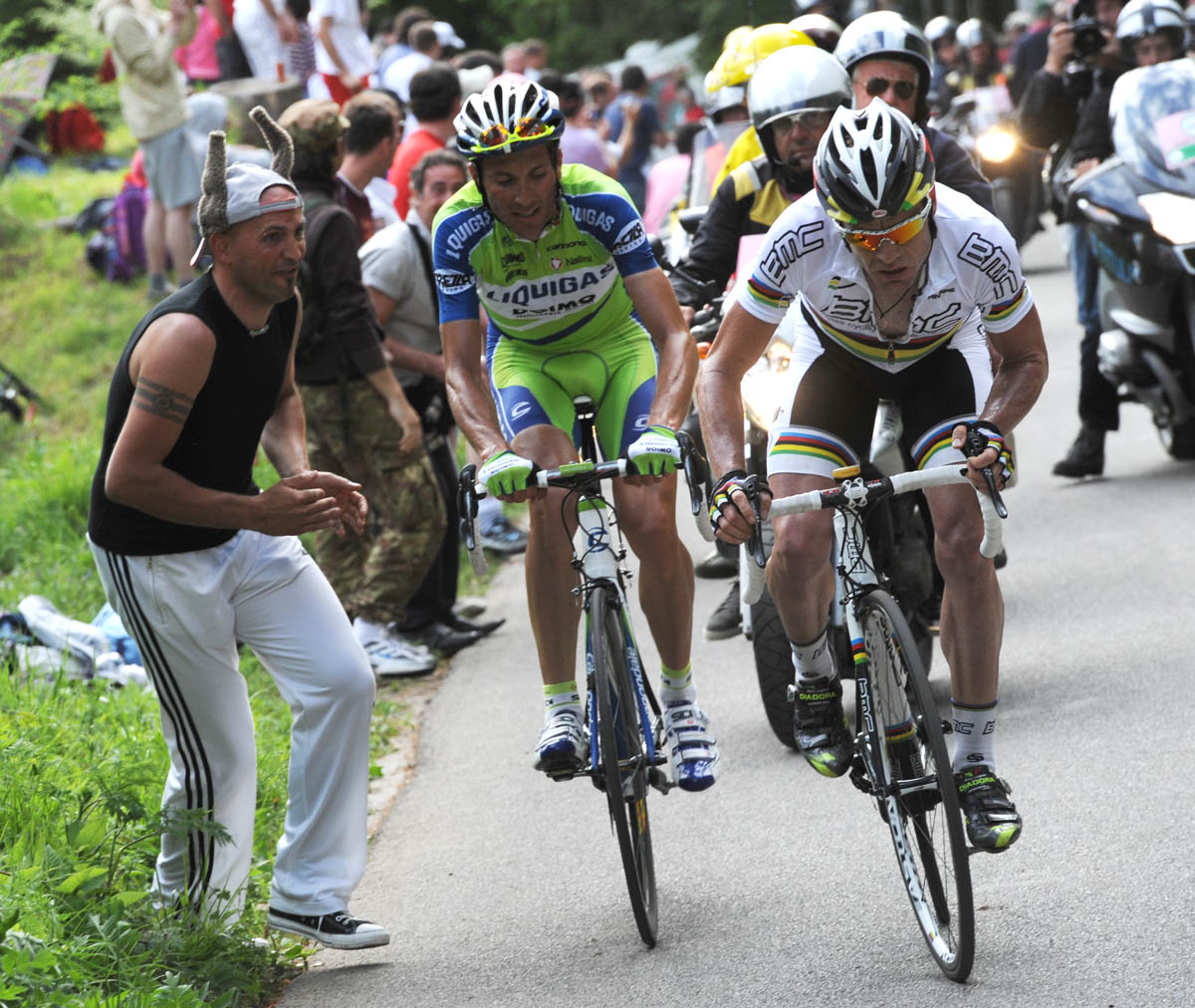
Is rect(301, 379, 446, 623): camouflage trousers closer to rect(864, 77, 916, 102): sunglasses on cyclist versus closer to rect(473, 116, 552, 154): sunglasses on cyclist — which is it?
rect(864, 77, 916, 102): sunglasses on cyclist

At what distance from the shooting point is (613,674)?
201 inches

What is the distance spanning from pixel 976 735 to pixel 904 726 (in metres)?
0.28

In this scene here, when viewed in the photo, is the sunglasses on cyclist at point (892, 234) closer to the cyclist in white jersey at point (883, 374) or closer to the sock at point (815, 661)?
the cyclist in white jersey at point (883, 374)

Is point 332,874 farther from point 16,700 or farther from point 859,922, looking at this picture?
point 16,700

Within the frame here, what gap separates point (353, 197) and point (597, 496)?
4117 mm

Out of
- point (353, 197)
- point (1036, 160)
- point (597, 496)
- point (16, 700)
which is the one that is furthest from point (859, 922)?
point (1036, 160)

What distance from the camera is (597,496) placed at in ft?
17.3

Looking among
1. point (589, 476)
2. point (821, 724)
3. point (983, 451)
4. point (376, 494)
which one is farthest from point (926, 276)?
point (376, 494)

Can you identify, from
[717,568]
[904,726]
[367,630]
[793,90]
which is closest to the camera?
[904,726]

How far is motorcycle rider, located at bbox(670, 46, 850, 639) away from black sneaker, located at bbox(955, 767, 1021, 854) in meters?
2.75

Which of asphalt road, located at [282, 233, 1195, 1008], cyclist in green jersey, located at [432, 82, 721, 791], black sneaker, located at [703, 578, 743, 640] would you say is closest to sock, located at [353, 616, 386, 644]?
asphalt road, located at [282, 233, 1195, 1008]

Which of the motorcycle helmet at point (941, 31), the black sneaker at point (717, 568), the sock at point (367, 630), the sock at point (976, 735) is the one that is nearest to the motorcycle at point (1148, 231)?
the black sneaker at point (717, 568)

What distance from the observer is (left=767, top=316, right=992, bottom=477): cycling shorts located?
5223 mm

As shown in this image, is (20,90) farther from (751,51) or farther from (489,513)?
(751,51)
